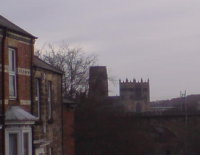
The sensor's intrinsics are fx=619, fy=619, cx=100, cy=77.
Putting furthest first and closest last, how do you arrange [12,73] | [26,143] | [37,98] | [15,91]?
[37,98] → [15,91] → [26,143] → [12,73]

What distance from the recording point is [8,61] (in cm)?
2483

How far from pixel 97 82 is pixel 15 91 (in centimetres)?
4541

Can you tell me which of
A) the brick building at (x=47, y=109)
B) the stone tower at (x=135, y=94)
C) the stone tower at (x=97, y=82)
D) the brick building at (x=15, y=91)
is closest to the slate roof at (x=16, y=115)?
the brick building at (x=15, y=91)

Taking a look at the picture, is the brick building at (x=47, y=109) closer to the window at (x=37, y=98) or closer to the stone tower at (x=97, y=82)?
the window at (x=37, y=98)

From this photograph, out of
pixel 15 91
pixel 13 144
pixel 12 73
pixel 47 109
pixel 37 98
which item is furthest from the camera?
pixel 47 109

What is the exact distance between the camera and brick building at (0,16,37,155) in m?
24.0

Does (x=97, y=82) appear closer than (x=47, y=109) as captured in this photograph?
No

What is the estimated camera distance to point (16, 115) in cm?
2427

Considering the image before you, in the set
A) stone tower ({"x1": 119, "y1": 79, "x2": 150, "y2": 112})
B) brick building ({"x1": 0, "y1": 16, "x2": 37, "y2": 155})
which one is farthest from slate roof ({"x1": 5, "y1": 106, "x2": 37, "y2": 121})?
stone tower ({"x1": 119, "y1": 79, "x2": 150, "y2": 112})

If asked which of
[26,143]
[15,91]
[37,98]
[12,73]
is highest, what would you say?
[12,73]

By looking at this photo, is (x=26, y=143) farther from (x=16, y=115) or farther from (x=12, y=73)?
(x=12, y=73)

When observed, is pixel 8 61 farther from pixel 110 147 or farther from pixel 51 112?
pixel 110 147

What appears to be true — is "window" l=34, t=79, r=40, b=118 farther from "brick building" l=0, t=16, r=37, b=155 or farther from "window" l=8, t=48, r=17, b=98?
"window" l=8, t=48, r=17, b=98

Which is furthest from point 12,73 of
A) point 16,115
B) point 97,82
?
point 97,82
